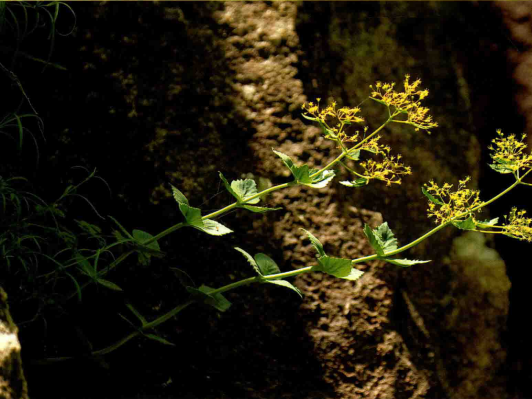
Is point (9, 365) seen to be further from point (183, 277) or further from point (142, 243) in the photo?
point (183, 277)

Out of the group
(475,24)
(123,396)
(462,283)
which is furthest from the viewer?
(475,24)

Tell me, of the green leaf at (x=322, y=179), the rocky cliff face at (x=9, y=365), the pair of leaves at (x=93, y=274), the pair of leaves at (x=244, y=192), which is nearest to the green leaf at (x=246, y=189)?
the pair of leaves at (x=244, y=192)

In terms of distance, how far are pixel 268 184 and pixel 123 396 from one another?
0.61 meters

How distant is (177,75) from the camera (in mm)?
1417

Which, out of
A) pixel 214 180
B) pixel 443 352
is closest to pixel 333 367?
pixel 443 352

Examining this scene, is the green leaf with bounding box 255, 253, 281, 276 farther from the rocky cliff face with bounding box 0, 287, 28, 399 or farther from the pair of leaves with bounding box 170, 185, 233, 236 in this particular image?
the rocky cliff face with bounding box 0, 287, 28, 399

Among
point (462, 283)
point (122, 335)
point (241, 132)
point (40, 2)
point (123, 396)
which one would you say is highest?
point (40, 2)

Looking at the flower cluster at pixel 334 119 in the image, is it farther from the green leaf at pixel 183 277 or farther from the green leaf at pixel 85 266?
the green leaf at pixel 85 266

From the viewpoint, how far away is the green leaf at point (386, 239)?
114cm

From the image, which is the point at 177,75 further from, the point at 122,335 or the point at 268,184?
the point at 122,335

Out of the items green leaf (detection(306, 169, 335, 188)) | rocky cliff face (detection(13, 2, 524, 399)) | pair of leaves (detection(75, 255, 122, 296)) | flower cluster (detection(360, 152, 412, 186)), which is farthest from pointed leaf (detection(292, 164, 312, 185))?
pair of leaves (detection(75, 255, 122, 296))

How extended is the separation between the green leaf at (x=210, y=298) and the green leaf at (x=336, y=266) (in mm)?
230

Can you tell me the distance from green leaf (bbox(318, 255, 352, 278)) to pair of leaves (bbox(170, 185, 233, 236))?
0.19m

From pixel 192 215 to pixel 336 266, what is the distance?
1.00 feet
